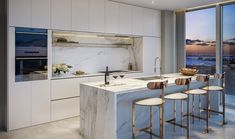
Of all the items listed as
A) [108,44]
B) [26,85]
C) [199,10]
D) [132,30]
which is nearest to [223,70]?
[199,10]

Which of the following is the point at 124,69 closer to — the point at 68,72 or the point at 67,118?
the point at 68,72

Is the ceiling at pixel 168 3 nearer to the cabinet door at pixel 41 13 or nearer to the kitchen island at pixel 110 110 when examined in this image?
the cabinet door at pixel 41 13

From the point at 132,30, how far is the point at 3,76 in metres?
3.41

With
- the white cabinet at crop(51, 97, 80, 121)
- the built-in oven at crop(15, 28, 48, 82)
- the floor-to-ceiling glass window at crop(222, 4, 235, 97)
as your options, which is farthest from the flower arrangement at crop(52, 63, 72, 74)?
the floor-to-ceiling glass window at crop(222, 4, 235, 97)

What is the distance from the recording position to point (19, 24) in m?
3.81

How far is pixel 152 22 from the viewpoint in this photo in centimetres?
619

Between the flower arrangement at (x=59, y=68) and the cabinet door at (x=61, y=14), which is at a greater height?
the cabinet door at (x=61, y=14)

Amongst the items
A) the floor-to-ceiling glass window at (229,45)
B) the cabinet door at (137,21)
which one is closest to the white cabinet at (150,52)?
the cabinet door at (137,21)

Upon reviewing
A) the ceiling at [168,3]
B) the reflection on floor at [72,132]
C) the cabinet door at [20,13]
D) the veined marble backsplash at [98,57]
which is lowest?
the reflection on floor at [72,132]

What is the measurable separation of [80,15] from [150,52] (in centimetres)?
252

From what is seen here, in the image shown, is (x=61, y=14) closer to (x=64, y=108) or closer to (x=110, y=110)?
(x=64, y=108)

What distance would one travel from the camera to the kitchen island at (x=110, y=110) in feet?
9.52

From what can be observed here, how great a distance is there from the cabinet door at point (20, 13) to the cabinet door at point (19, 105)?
1.15 meters

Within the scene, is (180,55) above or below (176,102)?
above
